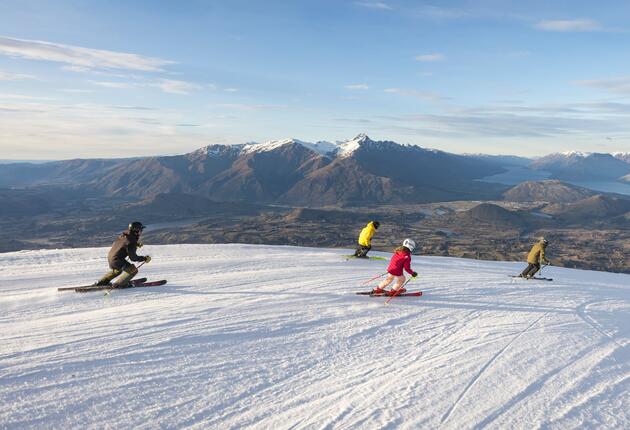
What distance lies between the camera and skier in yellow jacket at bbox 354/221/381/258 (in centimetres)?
2045

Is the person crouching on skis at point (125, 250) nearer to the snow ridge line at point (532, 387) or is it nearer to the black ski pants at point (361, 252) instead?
the snow ridge line at point (532, 387)

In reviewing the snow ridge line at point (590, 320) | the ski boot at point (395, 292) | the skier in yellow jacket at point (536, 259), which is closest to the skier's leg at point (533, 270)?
the skier in yellow jacket at point (536, 259)

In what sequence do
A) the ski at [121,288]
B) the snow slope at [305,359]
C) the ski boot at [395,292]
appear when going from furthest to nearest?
the ski boot at [395,292] < the ski at [121,288] < the snow slope at [305,359]

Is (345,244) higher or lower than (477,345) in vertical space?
lower

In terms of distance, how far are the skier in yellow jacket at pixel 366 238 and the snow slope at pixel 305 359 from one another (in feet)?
21.8

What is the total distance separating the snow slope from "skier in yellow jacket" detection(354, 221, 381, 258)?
664cm

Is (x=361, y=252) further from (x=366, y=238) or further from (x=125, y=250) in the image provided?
(x=125, y=250)

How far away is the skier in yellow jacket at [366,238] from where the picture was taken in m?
20.5

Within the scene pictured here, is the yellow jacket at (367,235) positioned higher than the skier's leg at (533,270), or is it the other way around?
the yellow jacket at (367,235)

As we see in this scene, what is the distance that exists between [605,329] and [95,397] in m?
12.4

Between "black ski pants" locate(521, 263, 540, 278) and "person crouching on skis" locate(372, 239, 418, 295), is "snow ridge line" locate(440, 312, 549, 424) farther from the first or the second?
"black ski pants" locate(521, 263, 540, 278)

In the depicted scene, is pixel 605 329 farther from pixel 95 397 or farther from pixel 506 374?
pixel 95 397

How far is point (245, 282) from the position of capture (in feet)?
49.2

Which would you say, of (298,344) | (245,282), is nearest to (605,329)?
(298,344)
